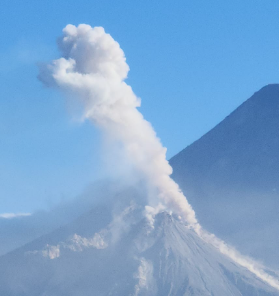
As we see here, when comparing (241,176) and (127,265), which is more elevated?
(241,176)

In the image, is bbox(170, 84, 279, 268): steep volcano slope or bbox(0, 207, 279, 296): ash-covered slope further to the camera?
bbox(170, 84, 279, 268): steep volcano slope

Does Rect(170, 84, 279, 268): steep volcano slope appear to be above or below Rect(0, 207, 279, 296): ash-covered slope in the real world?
above

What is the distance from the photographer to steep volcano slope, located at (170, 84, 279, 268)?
141m

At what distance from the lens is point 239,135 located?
6649 inches

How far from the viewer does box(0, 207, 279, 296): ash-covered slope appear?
115375 mm

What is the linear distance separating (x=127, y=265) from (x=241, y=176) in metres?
44.5

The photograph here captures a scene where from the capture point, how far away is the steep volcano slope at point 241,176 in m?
141

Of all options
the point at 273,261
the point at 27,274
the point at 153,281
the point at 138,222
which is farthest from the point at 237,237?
the point at 27,274

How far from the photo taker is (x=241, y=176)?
15738 centimetres

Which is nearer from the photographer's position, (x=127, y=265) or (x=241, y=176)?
(x=127, y=265)

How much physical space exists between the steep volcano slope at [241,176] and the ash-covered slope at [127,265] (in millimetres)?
12912

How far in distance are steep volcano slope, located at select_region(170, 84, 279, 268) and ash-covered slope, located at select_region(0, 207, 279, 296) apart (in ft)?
42.4

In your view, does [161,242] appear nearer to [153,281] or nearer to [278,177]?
[153,281]

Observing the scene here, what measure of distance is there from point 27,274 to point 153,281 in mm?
24065
